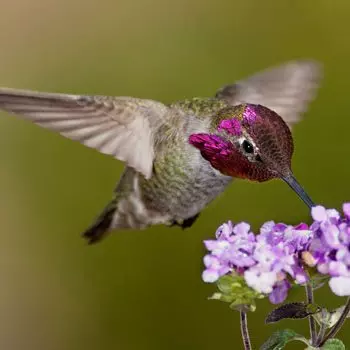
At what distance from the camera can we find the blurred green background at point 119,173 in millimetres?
3773

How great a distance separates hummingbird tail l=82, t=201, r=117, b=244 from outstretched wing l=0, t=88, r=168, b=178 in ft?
1.24

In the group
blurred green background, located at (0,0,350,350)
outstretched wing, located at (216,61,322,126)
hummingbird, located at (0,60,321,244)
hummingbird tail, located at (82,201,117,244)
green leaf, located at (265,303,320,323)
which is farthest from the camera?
blurred green background, located at (0,0,350,350)

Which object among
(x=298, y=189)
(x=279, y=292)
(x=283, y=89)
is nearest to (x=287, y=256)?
(x=279, y=292)

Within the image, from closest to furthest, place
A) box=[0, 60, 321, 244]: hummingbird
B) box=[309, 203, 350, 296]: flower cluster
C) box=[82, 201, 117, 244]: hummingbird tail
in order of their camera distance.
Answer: box=[309, 203, 350, 296]: flower cluster
box=[0, 60, 321, 244]: hummingbird
box=[82, 201, 117, 244]: hummingbird tail

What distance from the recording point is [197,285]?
3.75 meters

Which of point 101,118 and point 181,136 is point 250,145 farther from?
point 101,118

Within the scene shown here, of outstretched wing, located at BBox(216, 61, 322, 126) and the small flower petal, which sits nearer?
the small flower petal

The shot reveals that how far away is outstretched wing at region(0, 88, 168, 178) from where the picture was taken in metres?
2.07

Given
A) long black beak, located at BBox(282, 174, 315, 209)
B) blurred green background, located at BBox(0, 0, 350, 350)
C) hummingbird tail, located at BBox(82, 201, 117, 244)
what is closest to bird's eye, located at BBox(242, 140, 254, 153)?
long black beak, located at BBox(282, 174, 315, 209)

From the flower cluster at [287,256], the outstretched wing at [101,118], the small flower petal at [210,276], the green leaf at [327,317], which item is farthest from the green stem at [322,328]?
the outstretched wing at [101,118]

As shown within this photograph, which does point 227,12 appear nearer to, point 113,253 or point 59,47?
point 59,47

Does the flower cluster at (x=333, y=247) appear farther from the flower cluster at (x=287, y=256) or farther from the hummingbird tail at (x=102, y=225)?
the hummingbird tail at (x=102, y=225)

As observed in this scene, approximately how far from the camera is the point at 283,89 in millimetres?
2693

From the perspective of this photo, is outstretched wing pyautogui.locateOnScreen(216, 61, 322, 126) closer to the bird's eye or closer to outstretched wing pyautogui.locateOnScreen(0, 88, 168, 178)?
outstretched wing pyautogui.locateOnScreen(0, 88, 168, 178)
